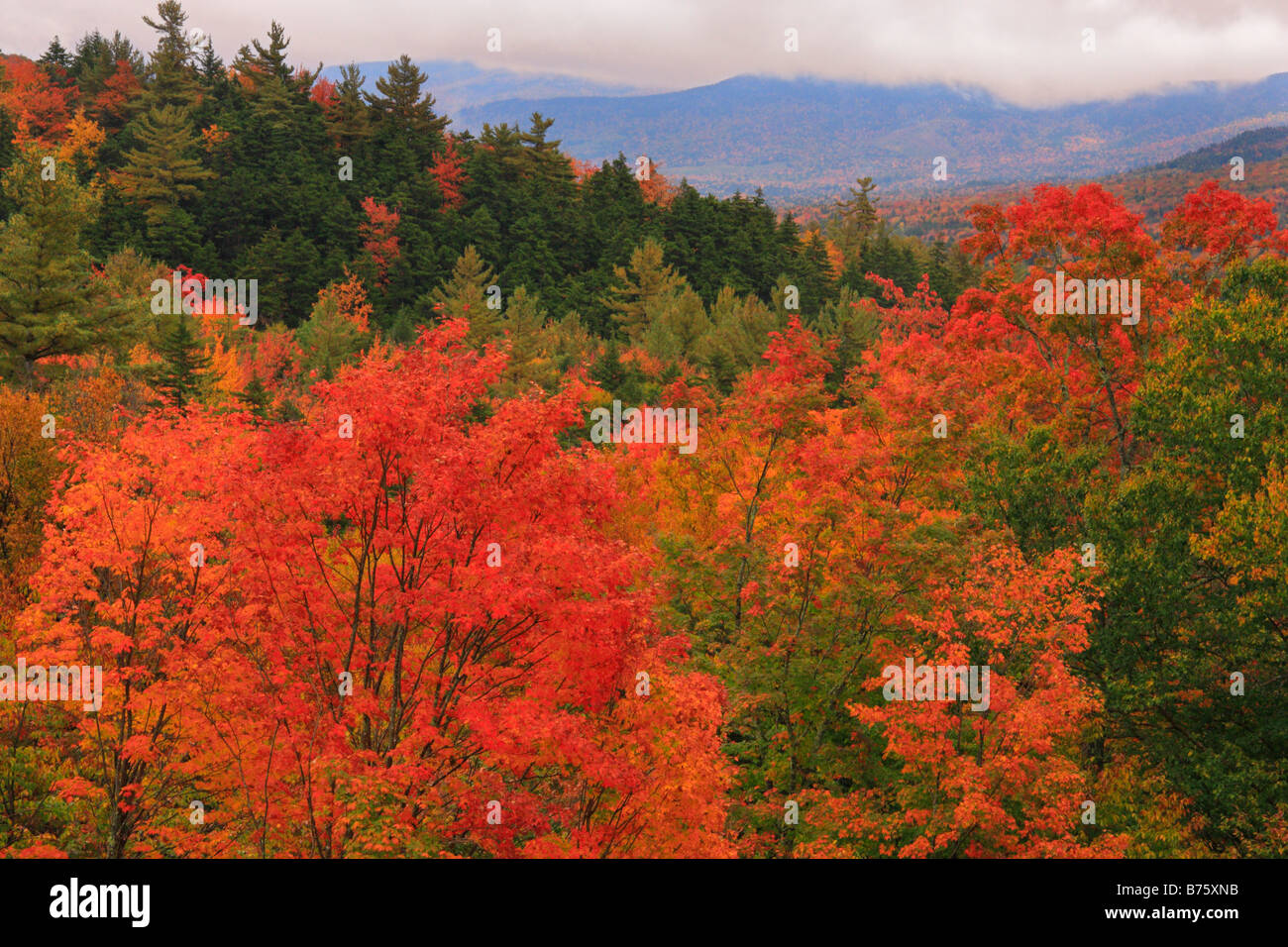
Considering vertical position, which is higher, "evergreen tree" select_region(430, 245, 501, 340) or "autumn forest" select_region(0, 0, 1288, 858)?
"evergreen tree" select_region(430, 245, 501, 340)

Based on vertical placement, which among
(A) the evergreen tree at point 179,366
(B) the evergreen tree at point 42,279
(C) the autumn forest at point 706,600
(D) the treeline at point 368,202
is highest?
(D) the treeline at point 368,202

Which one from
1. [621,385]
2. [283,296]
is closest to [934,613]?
[621,385]

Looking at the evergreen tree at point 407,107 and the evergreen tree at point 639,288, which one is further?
the evergreen tree at point 407,107

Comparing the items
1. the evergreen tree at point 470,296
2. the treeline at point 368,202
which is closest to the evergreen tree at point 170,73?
the treeline at point 368,202

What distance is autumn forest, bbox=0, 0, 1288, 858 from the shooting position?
43.6 feet

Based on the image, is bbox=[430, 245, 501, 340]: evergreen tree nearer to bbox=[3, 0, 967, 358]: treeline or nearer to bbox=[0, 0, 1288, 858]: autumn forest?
bbox=[3, 0, 967, 358]: treeline

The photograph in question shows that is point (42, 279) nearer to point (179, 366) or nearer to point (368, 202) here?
point (179, 366)

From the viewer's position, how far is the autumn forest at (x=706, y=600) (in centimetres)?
1328

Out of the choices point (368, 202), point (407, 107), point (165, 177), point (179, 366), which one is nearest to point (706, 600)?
point (179, 366)

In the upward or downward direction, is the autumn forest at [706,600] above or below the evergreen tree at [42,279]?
below

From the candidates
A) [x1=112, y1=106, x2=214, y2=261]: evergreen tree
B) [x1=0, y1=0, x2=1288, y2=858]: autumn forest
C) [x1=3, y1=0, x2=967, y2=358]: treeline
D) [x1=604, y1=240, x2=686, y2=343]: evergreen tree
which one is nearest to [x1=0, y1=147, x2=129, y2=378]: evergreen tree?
[x1=0, y1=0, x2=1288, y2=858]: autumn forest

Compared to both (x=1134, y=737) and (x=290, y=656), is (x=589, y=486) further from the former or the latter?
(x=1134, y=737)

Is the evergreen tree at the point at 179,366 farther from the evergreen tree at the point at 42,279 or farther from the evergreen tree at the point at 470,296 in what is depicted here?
the evergreen tree at the point at 470,296

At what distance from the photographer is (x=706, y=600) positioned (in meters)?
21.9
